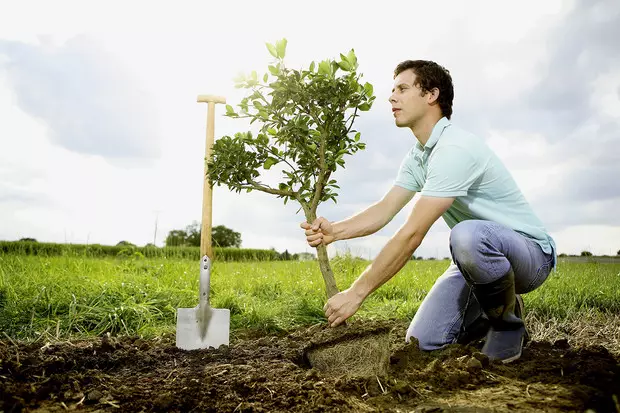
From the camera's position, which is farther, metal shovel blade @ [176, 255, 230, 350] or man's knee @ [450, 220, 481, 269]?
metal shovel blade @ [176, 255, 230, 350]

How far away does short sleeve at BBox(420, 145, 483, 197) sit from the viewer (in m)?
3.00

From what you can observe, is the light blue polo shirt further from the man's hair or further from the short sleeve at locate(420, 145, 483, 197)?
the man's hair

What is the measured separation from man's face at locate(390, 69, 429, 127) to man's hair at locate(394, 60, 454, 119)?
Result: 0.04 metres

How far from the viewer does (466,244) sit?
308 centimetres

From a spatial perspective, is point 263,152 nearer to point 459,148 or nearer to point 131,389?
point 459,148

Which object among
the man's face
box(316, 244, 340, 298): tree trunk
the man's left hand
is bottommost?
the man's left hand

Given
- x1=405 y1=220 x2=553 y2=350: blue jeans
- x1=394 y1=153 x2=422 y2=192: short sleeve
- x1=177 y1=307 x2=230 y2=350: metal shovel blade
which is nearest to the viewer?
x1=405 y1=220 x2=553 y2=350: blue jeans

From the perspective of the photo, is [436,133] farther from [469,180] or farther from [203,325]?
[203,325]

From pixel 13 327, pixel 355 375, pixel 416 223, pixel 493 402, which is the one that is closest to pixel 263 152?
pixel 416 223

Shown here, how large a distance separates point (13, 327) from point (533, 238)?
3.87 meters

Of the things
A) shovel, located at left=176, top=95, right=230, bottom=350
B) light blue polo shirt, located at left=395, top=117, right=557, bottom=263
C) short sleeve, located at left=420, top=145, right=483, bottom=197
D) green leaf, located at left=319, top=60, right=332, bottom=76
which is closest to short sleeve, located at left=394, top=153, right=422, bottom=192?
light blue polo shirt, located at left=395, top=117, right=557, bottom=263

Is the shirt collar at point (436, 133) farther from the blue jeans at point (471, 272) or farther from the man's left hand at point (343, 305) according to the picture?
the man's left hand at point (343, 305)

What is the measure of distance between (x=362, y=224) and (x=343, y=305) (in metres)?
0.71

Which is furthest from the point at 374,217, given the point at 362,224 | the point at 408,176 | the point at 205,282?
the point at 205,282
